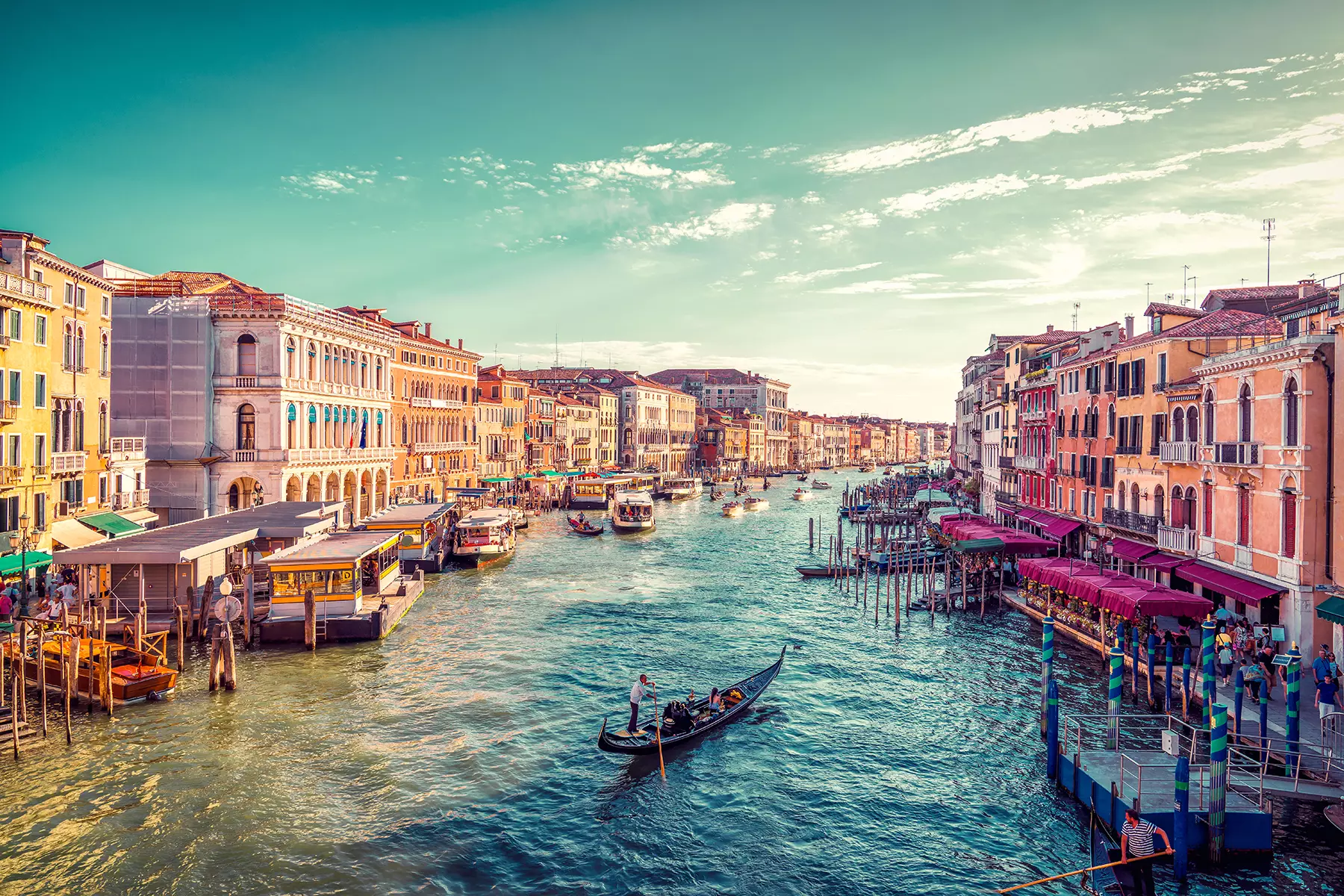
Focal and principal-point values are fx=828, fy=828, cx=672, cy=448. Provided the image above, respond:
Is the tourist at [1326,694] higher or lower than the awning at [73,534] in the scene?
lower

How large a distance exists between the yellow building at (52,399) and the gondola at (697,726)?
20.0 metres

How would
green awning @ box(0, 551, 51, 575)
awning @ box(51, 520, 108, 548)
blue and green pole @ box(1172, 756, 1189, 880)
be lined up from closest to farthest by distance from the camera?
blue and green pole @ box(1172, 756, 1189, 880) → green awning @ box(0, 551, 51, 575) → awning @ box(51, 520, 108, 548)

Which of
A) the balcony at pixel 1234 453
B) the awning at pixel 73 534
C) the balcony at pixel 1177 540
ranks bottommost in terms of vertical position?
the awning at pixel 73 534

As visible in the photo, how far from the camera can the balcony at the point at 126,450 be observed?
3371 centimetres

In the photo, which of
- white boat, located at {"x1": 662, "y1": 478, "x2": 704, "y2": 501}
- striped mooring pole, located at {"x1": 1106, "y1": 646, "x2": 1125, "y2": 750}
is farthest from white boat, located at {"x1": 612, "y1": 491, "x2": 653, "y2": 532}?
striped mooring pole, located at {"x1": 1106, "y1": 646, "x2": 1125, "y2": 750}

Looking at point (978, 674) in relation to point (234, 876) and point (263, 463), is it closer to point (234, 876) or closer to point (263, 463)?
point (234, 876)

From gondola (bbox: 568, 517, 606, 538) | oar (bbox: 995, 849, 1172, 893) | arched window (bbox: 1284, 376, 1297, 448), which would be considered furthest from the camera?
gondola (bbox: 568, 517, 606, 538)

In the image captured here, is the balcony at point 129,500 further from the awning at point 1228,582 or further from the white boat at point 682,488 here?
the white boat at point 682,488

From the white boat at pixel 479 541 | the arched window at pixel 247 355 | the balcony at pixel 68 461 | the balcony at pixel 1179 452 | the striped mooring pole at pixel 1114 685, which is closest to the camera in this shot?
the striped mooring pole at pixel 1114 685

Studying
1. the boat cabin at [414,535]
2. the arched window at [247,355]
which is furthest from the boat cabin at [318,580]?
the arched window at [247,355]

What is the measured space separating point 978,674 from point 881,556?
20.6 metres

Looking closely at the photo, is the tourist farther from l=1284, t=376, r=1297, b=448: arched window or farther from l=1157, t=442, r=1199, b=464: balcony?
l=1157, t=442, r=1199, b=464: balcony

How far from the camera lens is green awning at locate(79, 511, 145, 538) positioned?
96.7ft

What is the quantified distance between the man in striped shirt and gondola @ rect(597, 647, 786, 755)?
8.71m
